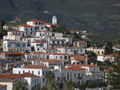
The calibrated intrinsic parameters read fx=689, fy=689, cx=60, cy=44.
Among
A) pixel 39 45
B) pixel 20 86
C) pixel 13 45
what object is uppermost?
pixel 13 45

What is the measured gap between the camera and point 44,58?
362ft

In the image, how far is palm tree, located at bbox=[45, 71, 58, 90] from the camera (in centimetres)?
8566

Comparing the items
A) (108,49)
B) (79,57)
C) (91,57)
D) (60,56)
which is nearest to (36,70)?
(60,56)

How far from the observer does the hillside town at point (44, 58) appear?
297 ft

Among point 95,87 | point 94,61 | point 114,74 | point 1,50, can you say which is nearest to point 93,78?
point 95,87

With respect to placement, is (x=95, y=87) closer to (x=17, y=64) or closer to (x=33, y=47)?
(x=17, y=64)

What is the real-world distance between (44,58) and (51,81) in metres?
22.2

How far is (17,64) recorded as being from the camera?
336ft

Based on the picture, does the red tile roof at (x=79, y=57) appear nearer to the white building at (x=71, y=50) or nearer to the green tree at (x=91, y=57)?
the green tree at (x=91, y=57)

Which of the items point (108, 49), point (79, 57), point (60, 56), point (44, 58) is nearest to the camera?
point (44, 58)

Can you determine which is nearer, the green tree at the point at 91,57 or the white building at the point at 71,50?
the green tree at the point at 91,57

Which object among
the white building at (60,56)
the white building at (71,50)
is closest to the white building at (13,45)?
the white building at (71,50)

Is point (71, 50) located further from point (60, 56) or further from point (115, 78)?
point (115, 78)

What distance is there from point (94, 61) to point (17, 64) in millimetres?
17227
